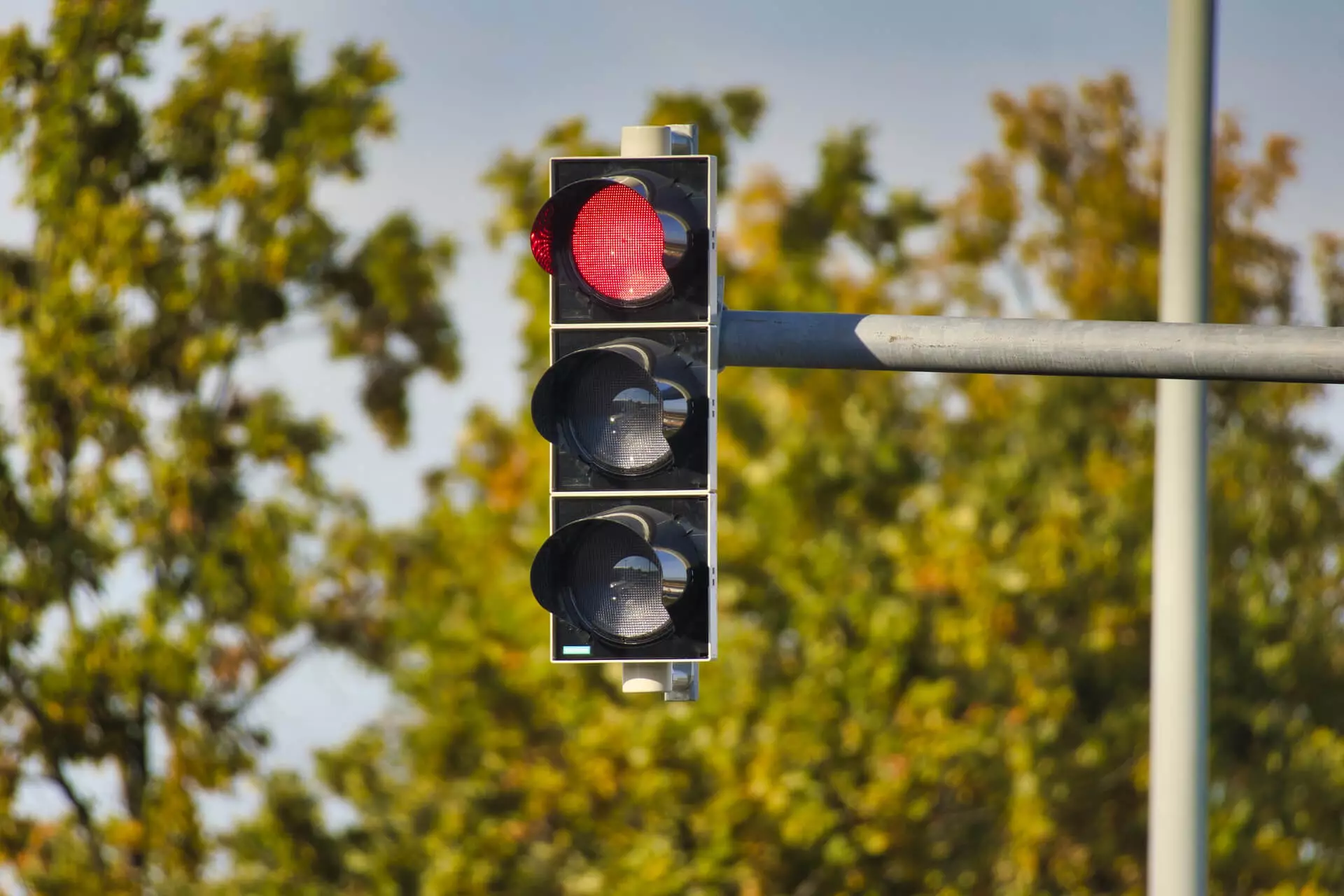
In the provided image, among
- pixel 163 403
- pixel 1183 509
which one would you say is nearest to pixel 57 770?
pixel 163 403

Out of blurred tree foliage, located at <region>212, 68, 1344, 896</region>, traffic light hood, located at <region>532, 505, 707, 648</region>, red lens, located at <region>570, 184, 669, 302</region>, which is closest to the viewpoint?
traffic light hood, located at <region>532, 505, 707, 648</region>

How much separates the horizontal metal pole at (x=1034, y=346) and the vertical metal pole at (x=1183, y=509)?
75.0 inches

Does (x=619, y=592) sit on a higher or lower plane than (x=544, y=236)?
lower

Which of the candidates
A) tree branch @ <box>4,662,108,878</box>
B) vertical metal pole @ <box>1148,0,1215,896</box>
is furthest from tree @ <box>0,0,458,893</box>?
vertical metal pole @ <box>1148,0,1215,896</box>

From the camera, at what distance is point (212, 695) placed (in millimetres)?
16688

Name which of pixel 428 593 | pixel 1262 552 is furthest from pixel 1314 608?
pixel 428 593

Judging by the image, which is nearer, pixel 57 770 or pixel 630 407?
pixel 630 407

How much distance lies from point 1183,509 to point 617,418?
9.35ft

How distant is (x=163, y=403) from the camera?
683 inches

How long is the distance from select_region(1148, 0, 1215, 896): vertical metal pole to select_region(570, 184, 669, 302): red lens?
8.69 ft

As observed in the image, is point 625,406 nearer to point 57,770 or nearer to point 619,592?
point 619,592

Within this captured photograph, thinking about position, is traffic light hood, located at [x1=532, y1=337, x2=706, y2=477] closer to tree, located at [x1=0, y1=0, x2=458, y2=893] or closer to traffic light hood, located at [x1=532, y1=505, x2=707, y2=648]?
traffic light hood, located at [x1=532, y1=505, x2=707, y2=648]

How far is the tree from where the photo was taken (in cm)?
1636

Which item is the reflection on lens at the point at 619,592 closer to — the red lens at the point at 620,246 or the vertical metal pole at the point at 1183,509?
the red lens at the point at 620,246
